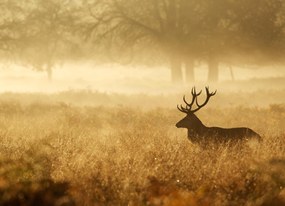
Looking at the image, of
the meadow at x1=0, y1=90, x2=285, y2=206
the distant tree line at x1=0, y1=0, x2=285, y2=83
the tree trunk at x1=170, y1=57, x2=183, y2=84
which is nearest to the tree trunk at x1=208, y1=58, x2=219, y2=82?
the distant tree line at x1=0, y1=0, x2=285, y2=83

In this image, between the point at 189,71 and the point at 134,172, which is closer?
the point at 134,172

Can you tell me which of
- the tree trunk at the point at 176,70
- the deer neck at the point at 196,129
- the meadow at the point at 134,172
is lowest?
the meadow at the point at 134,172

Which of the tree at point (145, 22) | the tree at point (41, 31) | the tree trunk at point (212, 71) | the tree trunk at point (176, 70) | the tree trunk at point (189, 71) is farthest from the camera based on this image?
the tree trunk at point (212, 71)

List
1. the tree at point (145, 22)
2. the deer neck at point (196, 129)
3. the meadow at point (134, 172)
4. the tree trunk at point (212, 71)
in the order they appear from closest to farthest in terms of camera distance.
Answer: the meadow at point (134, 172), the deer neck at point (196, 129), the tree at point (145, 22), the tree trunk at point (212, 71)

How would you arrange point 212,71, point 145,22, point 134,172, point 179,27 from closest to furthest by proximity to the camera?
point 134,172, point 179,27, point 145,22, point 212,71

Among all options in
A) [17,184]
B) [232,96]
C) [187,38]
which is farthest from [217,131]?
[187,38]

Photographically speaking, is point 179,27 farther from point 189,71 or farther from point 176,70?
point 189,71

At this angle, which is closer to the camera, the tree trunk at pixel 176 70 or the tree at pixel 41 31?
the tree at pixel 41 31

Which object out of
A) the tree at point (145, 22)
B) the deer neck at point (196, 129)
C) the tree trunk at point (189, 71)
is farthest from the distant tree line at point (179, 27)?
the deer neck at point (196, 129)

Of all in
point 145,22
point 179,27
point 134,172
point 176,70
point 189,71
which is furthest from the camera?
point 189,71

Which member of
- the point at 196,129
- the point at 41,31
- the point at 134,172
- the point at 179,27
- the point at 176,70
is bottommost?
the point at 134,172

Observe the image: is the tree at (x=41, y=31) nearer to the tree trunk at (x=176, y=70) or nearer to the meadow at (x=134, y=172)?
the tree trunk at (x=176, y=70)

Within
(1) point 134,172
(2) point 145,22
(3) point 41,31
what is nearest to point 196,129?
(1) point 134,172

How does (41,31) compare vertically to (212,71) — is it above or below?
above
